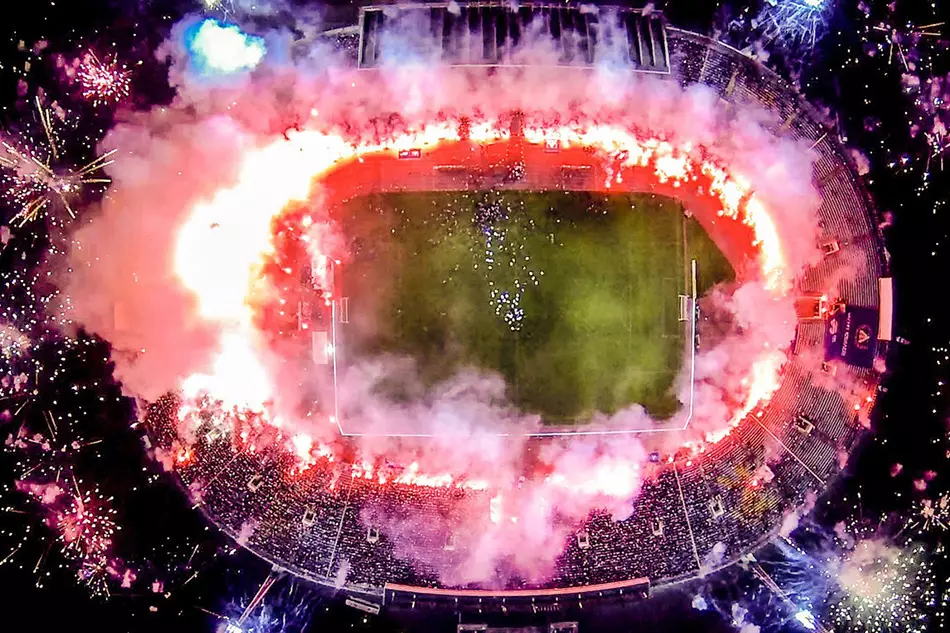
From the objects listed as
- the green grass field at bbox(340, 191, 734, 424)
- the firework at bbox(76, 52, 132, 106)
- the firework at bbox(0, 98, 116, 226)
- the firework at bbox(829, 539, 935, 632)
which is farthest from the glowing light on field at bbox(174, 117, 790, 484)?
the firework at bbox(829, 539, 935, 632)

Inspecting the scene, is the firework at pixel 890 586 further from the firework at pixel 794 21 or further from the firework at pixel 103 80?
the firework at pixel 103 80

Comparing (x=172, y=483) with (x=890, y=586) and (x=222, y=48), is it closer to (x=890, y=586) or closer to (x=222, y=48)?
(x=222, y=48)

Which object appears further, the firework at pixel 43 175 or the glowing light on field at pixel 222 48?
the glowing light on field at pixel 222 48

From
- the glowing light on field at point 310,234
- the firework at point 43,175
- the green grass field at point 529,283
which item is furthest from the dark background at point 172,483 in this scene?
the green grass field at point 529,283

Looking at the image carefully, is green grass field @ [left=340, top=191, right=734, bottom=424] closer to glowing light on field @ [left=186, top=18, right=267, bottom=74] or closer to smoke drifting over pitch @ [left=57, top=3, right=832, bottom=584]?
smoke drifting over pitch @ [left=57, top=3, right=832, bottom=584]

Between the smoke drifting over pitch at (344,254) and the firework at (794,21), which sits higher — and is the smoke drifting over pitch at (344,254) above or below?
below

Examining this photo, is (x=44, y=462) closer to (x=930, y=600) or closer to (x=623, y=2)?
(x=623, y=2)

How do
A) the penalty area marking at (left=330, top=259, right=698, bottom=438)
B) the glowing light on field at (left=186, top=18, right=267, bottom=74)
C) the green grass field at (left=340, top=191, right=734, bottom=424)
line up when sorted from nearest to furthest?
the glowing light on field at (left=186, top=18, right=267, bottom=74)
the green grass field at (left=340, top=191, right=734, bottom=424)
the penalty area marking at (left=330, top=259, right=698, bottom=438)
